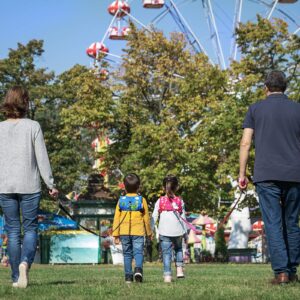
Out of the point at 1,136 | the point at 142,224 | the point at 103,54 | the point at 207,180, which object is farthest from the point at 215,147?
the point at 1,136

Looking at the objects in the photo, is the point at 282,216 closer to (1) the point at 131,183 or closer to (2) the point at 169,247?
(1) the point at 131,183

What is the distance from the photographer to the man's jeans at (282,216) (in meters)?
7.27

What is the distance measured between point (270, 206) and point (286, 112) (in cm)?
96

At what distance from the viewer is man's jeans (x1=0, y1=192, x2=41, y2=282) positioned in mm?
7281

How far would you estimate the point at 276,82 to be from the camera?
7535 mm

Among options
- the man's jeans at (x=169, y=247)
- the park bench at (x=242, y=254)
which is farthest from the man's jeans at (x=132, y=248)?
the park bench at (x=242, y=254)

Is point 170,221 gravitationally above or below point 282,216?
above

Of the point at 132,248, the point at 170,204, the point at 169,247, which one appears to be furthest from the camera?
the point at 170,204

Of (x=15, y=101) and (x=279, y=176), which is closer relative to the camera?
(x=279, y=176)

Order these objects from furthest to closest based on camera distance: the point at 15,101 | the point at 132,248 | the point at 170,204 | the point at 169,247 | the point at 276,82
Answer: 1. the point at 170,204
2. the point at 169,247
3. the point at 132,248
4. the point at 276,82
5. the point at 15,101

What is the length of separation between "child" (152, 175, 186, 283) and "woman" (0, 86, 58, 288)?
3.40 metres

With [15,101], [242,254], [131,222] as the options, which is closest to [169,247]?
[131,222]

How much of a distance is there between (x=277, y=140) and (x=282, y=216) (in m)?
0.77

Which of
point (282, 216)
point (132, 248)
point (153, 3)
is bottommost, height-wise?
point (132, 248)
